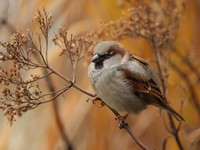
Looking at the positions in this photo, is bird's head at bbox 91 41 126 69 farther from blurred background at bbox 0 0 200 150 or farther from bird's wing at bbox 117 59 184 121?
blurred background at bbox 0 0 200 150

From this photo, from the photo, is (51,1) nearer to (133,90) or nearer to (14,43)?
(133,90)

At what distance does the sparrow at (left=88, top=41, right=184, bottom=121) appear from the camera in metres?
1.96

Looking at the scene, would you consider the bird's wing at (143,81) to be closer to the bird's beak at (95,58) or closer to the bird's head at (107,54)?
the bird's head at (107,54)

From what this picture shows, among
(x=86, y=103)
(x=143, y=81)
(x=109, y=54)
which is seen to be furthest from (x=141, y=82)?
(x=86, y=103)

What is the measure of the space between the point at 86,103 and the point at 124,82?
0.54m

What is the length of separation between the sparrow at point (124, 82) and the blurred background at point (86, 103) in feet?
1.36

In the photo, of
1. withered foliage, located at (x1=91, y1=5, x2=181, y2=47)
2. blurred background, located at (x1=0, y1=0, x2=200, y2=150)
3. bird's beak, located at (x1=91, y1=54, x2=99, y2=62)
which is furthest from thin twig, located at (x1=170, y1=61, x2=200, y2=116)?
bird's beak, located at (x1=91, y1=54, x2=99, y2=62)

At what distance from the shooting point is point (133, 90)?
202 centimetres

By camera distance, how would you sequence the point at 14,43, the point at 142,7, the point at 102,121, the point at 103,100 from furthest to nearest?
the point at 102,121 < the point at 142,7 < the point at 103,100 < the point at 14,43

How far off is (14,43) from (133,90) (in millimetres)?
522

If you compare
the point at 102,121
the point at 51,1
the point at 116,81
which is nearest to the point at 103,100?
the point at 116,81

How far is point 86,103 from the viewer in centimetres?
252

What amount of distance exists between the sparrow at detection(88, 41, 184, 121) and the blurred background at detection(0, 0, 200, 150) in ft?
1.36

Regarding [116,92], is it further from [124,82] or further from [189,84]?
[189,84]
